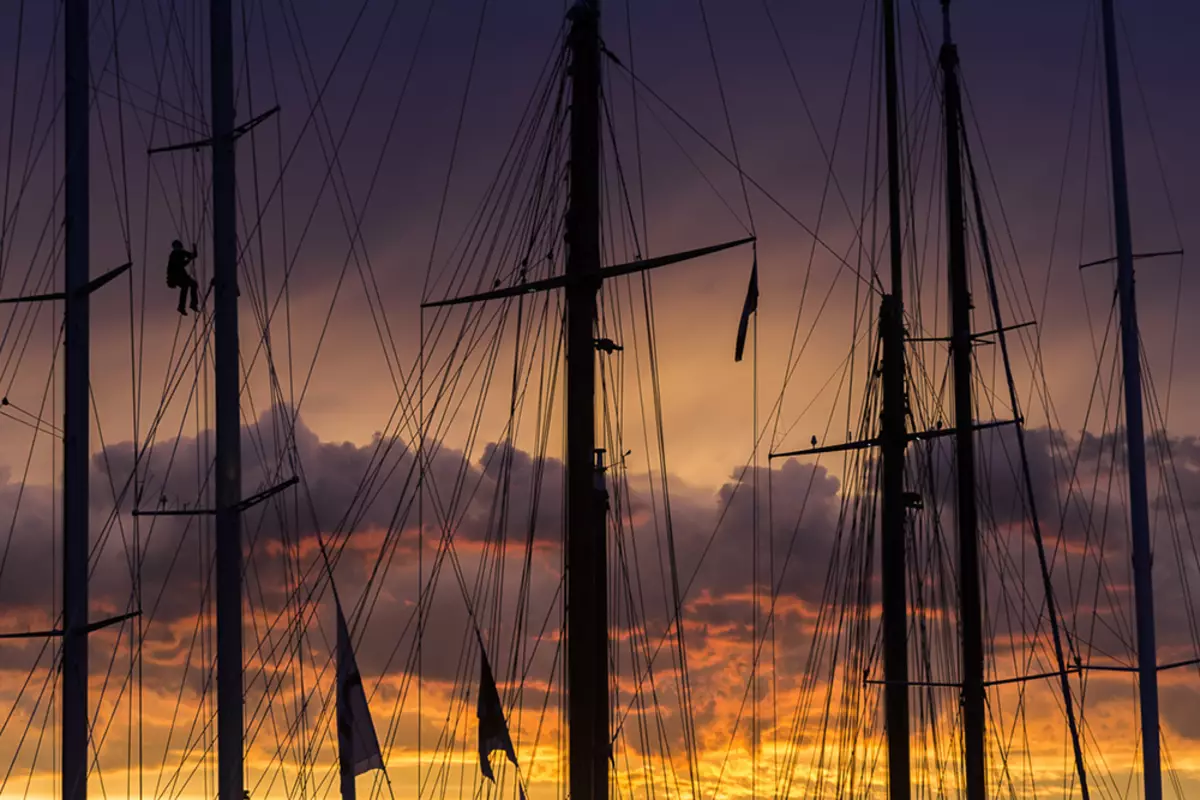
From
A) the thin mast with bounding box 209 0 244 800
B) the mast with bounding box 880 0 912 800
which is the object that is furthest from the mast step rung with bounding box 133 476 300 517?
the mast with bounding box 880 0 912 800

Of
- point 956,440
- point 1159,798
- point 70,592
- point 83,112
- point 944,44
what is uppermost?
point 944,44

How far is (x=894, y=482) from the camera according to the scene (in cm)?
5306

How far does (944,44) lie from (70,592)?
1042 inches

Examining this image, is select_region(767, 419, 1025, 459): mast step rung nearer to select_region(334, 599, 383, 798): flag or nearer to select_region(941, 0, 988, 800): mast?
select_region(941, 0, 988, 800): mast

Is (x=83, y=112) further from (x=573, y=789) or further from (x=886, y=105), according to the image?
(x=886, y=105)

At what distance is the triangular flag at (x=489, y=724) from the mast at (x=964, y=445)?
49.6 ft

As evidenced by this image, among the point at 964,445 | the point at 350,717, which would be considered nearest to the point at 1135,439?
the point at 964,445

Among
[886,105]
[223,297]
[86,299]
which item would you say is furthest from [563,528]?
[886,105]

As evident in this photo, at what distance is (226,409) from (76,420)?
3.56m

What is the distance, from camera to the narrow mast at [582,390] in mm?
37312

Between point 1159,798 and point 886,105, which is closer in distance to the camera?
point 1159,798

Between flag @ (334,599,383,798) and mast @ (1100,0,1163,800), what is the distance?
1688cm

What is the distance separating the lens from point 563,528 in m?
39.2

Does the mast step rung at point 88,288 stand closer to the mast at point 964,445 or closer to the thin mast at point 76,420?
the thin mast at point 76,420
